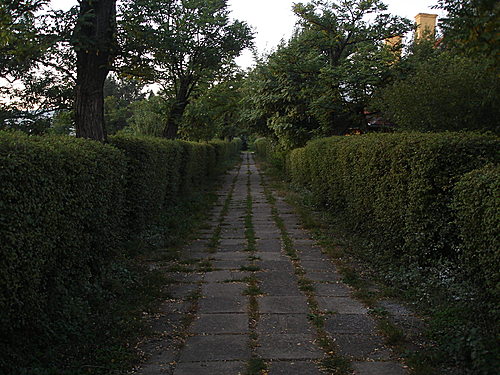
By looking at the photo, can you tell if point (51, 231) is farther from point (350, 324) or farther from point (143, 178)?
point (143, 178)

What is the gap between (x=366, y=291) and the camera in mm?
5289

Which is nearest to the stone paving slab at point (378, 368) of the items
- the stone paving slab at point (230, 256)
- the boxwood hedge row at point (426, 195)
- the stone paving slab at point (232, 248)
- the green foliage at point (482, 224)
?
the green foliage at point (482, 224)

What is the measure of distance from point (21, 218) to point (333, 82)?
12876 millimetres

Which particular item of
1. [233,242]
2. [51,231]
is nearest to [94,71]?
[233,242]

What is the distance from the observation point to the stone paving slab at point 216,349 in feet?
11.8

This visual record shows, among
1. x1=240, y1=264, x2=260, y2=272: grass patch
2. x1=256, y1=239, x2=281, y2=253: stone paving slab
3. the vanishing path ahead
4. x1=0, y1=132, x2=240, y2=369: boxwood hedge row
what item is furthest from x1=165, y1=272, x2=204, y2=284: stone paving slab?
x1=256, y1=239, x2=281, y2=253: stone paving slab

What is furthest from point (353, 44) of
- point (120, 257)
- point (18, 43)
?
point (120, 257)

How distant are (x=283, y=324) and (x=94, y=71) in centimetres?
593

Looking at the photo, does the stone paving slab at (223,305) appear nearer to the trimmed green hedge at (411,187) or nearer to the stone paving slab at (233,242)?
the trimmed green hedge at (411,187)

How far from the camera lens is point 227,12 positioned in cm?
1917

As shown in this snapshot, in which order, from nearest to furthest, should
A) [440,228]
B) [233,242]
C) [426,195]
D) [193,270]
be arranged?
[440,228] → [426,195] → [193,270] → [233,242]

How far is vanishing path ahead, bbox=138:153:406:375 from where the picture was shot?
138 inches

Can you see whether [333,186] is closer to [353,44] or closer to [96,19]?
[96,19]

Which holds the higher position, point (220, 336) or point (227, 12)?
point (227, 12)
